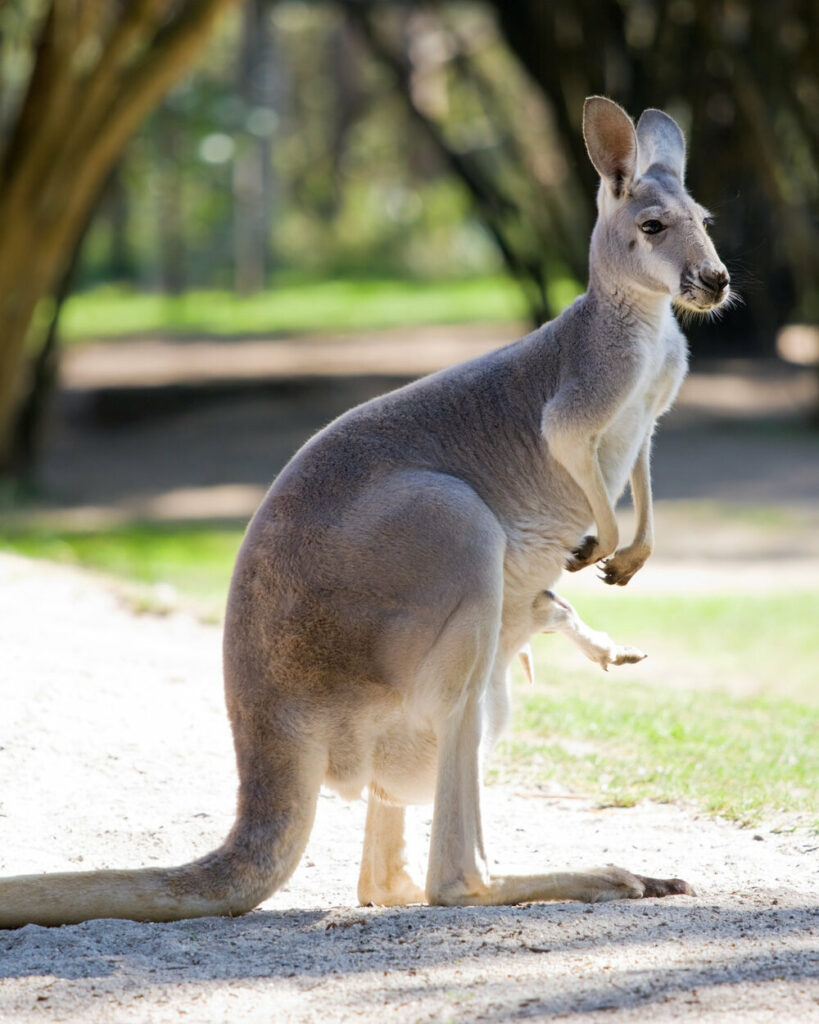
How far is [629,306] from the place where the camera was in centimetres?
348

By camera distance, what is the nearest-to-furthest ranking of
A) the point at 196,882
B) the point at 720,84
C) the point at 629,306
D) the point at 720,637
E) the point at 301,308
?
the point at 196,882 → the point at 629,306 → the point at 720,637 → the point at 720,84 → the point at 301,308

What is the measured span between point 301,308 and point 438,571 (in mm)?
20839

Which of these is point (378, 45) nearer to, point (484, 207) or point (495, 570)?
point (484, 207)

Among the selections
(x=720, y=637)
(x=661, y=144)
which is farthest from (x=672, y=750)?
(x=720, y=637)

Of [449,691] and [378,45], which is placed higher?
[378,45]

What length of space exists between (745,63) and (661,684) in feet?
25.5

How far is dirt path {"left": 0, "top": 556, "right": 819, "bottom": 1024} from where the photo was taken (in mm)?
2619

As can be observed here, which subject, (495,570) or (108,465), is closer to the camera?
(495,570)

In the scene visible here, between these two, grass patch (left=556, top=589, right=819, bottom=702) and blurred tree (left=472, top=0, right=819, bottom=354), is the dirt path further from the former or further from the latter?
blurred tree (left=472, top=0, right=819, bottom=354)

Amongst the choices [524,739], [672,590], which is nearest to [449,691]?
[524,739]

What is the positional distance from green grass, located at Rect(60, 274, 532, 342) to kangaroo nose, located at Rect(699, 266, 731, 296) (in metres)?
16.2

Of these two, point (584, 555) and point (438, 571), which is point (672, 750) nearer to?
point (584, 555)

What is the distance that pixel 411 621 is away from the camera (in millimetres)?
3199

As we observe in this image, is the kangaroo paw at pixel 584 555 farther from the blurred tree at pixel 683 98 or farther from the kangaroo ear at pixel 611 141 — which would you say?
the blurred tree at pixel 683 98
